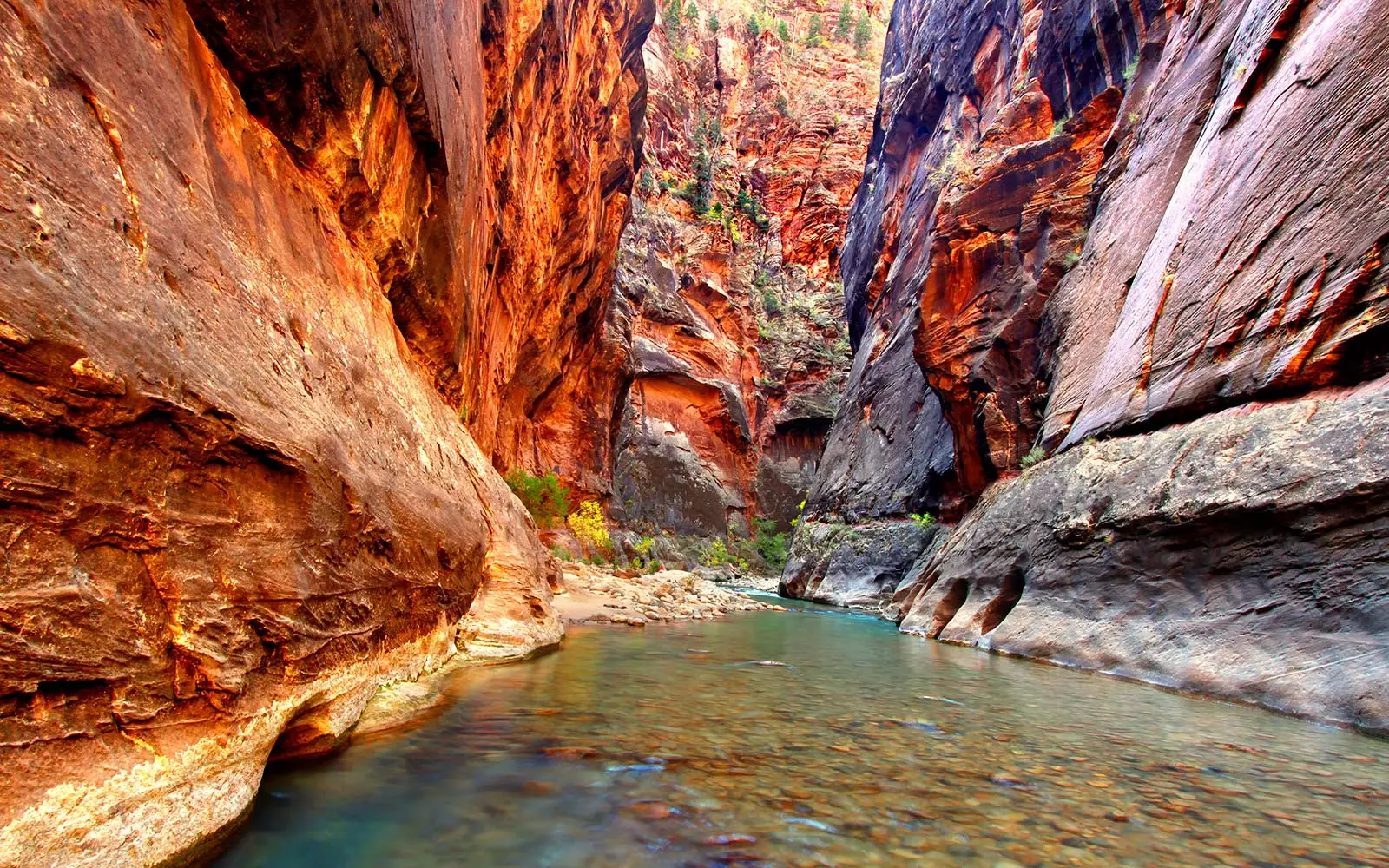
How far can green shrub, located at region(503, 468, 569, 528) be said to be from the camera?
2066cm

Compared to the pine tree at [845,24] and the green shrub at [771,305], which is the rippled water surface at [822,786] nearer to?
the green shrub at [771,305]

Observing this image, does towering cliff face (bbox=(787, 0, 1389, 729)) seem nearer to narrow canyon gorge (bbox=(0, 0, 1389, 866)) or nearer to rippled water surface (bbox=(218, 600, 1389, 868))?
narrow canyon gorge (bbox=(0, 0, 1389, 866))

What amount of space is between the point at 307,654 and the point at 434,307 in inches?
238

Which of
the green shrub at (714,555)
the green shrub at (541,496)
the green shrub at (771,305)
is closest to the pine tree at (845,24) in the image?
the green shrub at (771,305)

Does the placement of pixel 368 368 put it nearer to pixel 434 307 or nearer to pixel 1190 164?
pixel 434 307

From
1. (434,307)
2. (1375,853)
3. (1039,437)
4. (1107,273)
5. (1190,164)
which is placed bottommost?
(1375,853)

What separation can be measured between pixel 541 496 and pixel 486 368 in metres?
8.46

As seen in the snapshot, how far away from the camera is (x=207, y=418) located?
2.91m

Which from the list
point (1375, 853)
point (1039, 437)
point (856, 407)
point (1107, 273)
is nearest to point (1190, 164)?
point (1107, 273)

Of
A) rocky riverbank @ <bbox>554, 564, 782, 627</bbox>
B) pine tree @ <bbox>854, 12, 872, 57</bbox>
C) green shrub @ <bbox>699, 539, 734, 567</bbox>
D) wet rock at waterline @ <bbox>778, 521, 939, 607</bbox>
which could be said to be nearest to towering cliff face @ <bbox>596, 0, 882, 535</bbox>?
pine tree @ <bbox>854, 12, 872, 57</bbox>

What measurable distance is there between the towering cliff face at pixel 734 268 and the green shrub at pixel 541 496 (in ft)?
27.4

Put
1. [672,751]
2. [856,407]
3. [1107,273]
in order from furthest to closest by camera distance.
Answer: [856,407] → [1107,273] → [672,751]

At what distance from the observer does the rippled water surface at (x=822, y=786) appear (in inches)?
111

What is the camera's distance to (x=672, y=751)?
415cm
